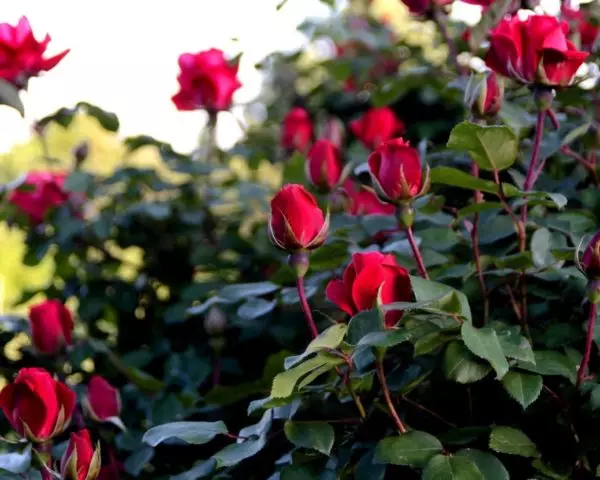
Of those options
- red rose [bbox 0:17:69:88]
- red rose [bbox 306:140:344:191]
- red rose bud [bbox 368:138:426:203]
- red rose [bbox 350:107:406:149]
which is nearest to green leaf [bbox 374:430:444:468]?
red rose bud [bbox 368:138:426:203]

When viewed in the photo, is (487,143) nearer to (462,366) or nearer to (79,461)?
(462,366)

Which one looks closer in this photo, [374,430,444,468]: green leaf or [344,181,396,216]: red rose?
[374,430,444,468]: green leaf

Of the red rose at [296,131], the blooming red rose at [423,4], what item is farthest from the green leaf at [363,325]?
the red rose at [296,131]

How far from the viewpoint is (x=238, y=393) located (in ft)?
3.31

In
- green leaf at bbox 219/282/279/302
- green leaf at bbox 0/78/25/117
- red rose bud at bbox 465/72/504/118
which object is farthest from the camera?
green leaf at bbox 0/78/25/117

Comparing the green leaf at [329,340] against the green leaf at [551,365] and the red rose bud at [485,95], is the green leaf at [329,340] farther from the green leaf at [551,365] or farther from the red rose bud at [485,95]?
the red rose bud at [485,95]

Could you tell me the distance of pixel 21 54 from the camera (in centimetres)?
123

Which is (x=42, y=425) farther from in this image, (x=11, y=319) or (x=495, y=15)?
(x=495, y=15)

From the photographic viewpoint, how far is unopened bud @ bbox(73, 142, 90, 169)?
1.68 metres

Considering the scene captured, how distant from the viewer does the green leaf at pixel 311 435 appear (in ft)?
2.59

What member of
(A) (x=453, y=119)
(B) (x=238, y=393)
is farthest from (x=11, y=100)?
(A) (x=453, y=119)

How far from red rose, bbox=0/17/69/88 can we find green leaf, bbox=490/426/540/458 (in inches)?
31.0

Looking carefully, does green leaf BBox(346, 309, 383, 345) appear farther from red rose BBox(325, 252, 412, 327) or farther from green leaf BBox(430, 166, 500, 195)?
green leaf BBox(430, 166, 500, 195)

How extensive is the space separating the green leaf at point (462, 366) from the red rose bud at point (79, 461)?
336 mm
